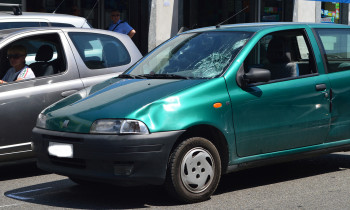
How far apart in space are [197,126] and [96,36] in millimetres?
2812

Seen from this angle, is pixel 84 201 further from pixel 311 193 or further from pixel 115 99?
pixel 311 193

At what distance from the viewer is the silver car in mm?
7637

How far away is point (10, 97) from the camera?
301 inches

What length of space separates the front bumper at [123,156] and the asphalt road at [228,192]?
36cm

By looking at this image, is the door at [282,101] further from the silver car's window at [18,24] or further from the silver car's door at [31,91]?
the silver car's window at [18,24]

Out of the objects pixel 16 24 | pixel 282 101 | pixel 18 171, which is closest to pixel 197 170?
pixel 282 101

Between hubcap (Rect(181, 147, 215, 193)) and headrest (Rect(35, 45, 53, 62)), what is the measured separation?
118 inches

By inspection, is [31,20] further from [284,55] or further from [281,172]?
[281,172]

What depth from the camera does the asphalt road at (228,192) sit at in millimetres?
6383

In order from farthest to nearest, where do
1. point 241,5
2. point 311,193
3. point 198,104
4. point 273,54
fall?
point 241,5 < point 273,54 < point 311,193 < point 198,104

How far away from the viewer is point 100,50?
8.68 metres

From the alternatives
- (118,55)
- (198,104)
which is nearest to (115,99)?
(198,104)

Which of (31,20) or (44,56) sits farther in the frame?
(31,20)

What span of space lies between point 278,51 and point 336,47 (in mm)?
773
